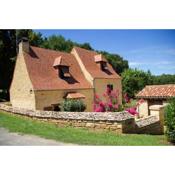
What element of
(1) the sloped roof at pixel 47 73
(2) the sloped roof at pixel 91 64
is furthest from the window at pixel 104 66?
(1) the sloped roof at pixel 47 73

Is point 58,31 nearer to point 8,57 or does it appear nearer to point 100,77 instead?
point 8,57

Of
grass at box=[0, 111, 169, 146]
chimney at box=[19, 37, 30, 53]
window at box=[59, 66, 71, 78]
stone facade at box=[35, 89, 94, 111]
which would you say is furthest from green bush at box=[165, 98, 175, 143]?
window at box=[59, 66, 71, 78]

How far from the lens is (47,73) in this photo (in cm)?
1609

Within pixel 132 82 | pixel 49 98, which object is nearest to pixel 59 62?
pixel 49 98

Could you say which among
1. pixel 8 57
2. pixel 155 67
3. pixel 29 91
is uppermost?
pixel 8 57

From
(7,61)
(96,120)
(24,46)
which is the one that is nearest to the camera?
(96,120)

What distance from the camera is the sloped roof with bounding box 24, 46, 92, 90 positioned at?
15.0m

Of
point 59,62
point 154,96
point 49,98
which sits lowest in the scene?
point 49,98

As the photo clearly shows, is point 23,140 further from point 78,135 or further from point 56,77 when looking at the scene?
point 56,77

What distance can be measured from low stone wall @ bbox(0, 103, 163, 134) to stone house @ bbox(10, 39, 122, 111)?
3195 millimetres

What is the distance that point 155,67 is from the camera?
413 inches

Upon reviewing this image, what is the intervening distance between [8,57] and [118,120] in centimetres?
702

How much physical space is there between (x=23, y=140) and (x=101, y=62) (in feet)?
41.5

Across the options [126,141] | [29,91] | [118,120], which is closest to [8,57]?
[29,91]
